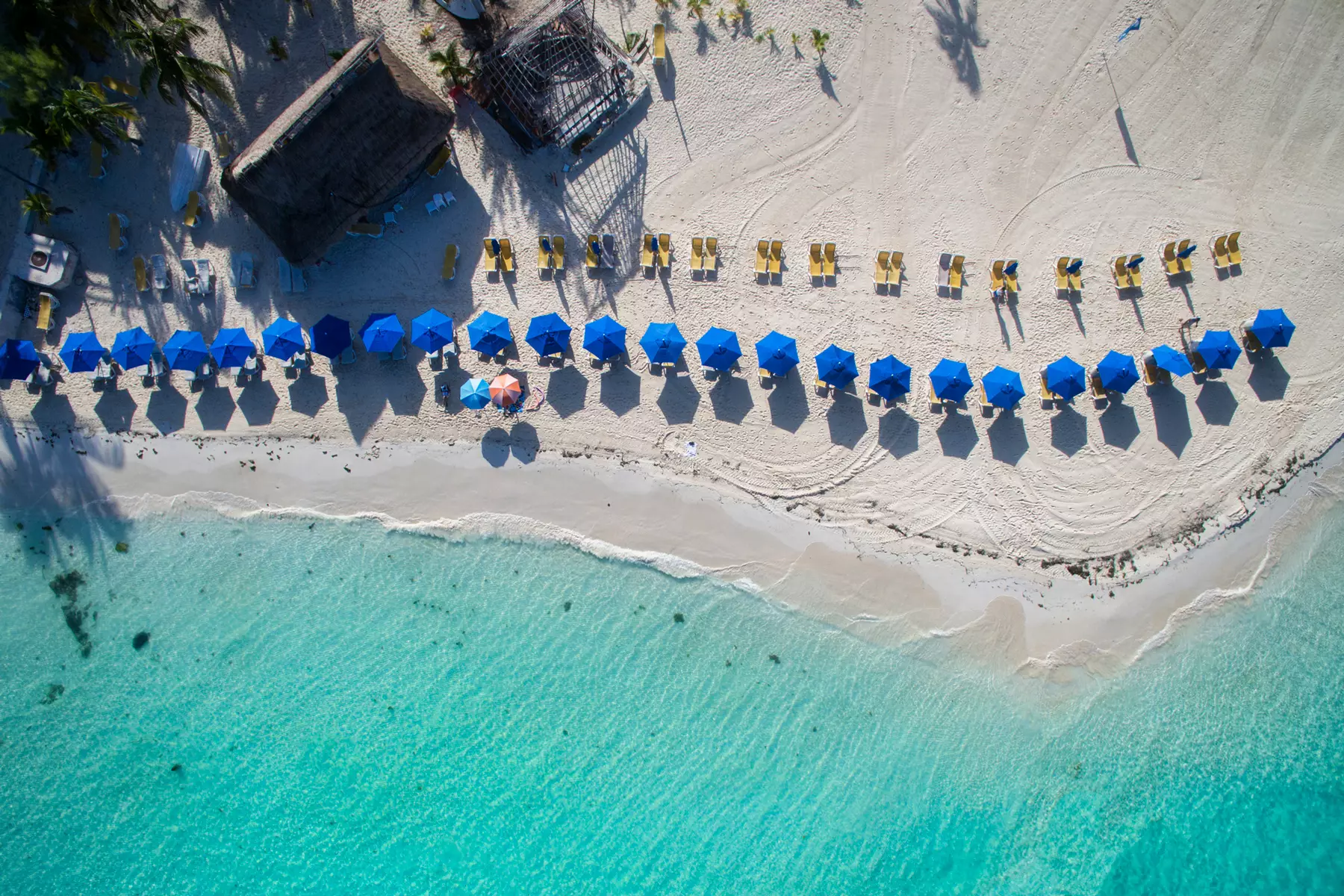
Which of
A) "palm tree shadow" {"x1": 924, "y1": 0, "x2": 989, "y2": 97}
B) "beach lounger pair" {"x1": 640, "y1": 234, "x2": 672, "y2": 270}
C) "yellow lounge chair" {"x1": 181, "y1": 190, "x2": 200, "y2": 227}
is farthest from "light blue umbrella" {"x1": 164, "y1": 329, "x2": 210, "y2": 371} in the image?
"palm tree shadow" {"x1": 924, "y1": 0, "x2": 989, "y2": 97}

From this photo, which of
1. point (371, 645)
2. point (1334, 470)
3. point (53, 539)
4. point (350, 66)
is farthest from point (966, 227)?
point (53, 539)

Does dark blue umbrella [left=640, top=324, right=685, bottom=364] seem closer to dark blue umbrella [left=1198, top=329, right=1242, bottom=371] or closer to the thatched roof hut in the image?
the thatched roof hut

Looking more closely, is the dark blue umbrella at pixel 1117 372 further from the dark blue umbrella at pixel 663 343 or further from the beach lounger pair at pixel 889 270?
the dark blue umbrella at pixel 663 343

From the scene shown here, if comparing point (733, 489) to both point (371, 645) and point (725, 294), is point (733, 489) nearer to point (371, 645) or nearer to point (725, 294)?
point (725, 294)

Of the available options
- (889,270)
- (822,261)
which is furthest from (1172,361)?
(822,261)

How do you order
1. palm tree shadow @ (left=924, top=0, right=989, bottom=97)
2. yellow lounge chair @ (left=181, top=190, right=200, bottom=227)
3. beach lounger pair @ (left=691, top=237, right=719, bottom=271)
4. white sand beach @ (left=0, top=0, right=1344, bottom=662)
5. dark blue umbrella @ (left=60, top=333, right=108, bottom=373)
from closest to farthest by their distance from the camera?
1. dark blue umbrella @ (left=60, top=333, right=108, bottom=373)
2. white sand beach @ (left=0, top=0, right=1344, bottom=662)
3. yellow lounge chair @ (left=181, top=190, right=200, bottom=227)
4. beach lounger pair @ (left=691, top=237, right=719, bottom=271)
5. palm tree shadow @ (left=924, top=0, right=989, bottom=97)

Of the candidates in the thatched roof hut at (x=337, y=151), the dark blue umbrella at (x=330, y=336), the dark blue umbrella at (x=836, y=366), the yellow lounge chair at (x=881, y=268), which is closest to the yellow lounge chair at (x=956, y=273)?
the yellow lounge chair at (x=881, y=268)
